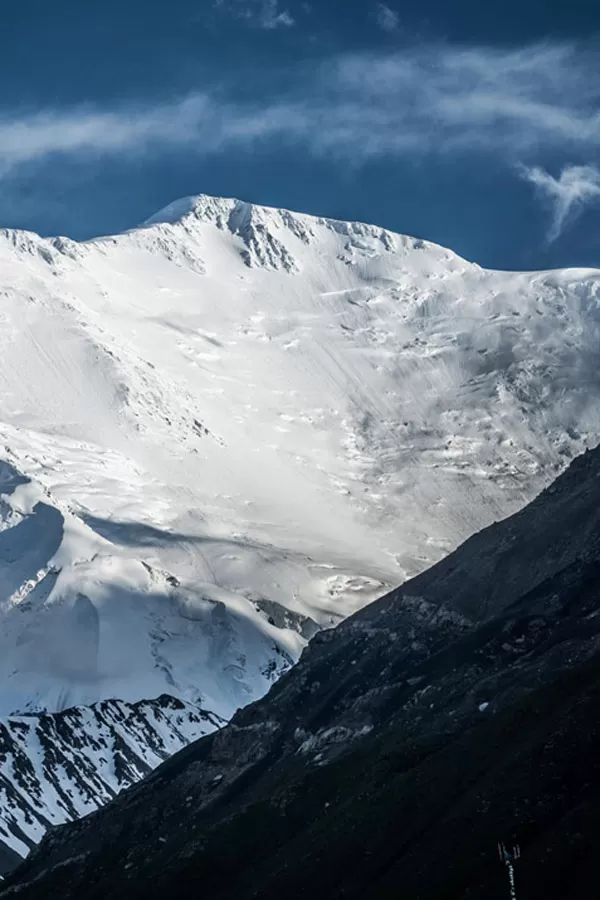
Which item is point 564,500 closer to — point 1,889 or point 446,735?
point 446,735

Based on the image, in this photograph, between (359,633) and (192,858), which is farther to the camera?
(359,633)

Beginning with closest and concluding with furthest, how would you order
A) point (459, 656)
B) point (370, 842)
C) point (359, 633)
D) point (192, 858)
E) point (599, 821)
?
point (599, 821), point (370, 842), point (192, 858), point (459, 656), point (359, 633)

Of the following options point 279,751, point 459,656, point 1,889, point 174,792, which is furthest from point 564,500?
point 1,889

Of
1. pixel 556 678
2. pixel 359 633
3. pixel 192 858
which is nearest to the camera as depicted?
pixel 556 678

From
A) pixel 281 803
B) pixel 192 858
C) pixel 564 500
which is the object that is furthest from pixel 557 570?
pixel 192 858

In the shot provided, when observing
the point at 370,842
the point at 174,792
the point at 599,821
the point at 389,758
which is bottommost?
the point at 599,821

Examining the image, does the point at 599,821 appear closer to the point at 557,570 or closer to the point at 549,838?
the point at 549,838

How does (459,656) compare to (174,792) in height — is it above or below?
below
